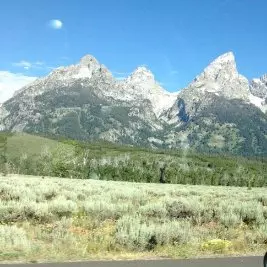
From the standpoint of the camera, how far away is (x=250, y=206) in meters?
24.6

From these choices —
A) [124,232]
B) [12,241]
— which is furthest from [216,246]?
[12,241]

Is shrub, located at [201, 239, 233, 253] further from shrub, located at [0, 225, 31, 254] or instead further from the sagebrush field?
shrub, located at [0, 225, 31, 254]

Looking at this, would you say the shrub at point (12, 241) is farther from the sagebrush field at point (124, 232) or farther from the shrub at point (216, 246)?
the shrub at point (216, 246)

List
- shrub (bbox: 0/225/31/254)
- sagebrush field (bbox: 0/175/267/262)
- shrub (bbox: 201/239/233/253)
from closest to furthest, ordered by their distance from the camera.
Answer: shrub (bbox: 0/225/31/254) → sagebrush field (bbox: 0/175/267/262) → shrub (bbox: 201/239/233/253)

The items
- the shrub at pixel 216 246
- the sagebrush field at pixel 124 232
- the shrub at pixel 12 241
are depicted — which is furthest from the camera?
the shrub at pixel 216 246

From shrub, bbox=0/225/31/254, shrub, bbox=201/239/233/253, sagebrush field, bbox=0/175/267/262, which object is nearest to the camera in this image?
shrub, bbox=0/225/31/254

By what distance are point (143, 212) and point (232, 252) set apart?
7543 millimetres

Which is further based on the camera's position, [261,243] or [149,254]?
[261,243]

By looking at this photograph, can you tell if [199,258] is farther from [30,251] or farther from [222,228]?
[222,228]

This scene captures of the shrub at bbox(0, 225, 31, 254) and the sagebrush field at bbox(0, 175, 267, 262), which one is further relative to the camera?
the sagebrush field at bbox(0, 175, 267, 262)

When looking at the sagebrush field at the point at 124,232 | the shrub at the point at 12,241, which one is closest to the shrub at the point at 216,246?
the sagebrush field at the point at 124,232

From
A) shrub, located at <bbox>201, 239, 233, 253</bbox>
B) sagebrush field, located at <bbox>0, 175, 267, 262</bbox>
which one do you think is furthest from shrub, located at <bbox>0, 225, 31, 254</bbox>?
shrub, located at <bbox>201, 239, 233, 253</bbox>

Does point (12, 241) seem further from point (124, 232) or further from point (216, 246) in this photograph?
point (216, 246)

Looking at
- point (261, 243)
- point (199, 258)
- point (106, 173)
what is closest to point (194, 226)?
point (261, 243)
